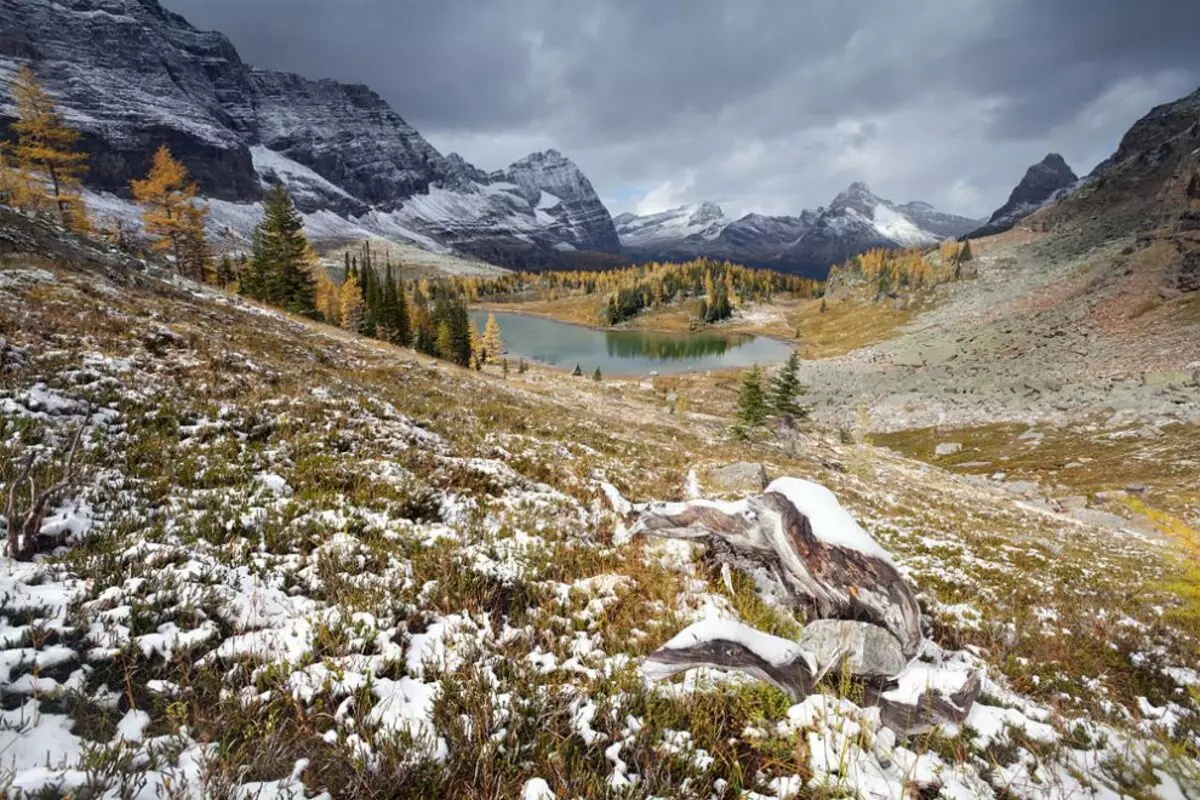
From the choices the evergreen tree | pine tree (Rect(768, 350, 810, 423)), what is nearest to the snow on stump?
pine tree (Rect(768, 350, 810, 423))

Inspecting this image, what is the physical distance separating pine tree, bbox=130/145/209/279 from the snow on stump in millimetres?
54930

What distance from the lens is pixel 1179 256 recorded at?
245 ft

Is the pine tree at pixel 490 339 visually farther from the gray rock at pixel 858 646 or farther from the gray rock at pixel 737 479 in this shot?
the gray rock at pixel 858 646

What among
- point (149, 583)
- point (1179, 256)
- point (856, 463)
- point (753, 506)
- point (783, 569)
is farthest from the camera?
point (1179, 256)

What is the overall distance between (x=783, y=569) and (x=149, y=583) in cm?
744

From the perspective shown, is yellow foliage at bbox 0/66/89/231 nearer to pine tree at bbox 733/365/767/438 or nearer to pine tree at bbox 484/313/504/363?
pine tree at bbox 733/365/767/438

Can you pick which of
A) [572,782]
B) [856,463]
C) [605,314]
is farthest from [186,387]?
[605,314]

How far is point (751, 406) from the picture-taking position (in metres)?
40.9

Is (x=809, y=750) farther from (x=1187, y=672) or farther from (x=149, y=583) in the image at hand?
(x=1187, y=672)

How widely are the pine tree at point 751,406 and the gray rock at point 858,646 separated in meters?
35.9

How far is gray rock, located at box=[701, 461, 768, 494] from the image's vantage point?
1542cm

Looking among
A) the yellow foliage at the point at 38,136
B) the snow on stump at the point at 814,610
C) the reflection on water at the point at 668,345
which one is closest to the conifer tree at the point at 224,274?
the yellow foliage at the point at 38,136

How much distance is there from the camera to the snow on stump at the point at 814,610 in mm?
4820

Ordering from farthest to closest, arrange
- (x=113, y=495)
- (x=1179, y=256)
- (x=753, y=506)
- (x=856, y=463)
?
(x=1179, y=256) < (x=856, y=463) < (x=753, y=506) < (x=113, y=495)
